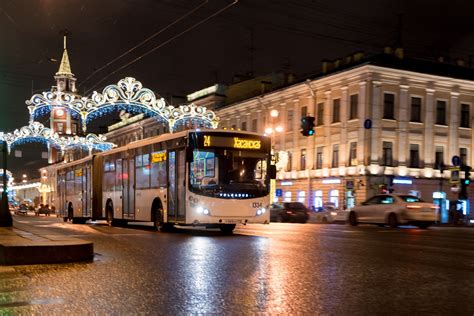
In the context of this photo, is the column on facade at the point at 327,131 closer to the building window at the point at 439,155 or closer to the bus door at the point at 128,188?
the building window at the point at 439,155

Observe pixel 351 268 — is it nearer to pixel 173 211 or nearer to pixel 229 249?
pixel 229 249

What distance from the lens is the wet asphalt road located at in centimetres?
663

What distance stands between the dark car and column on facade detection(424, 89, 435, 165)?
12327mm

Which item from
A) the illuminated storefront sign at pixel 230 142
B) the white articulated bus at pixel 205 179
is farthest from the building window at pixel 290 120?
the illuminated storefront sign at pixel 230 142

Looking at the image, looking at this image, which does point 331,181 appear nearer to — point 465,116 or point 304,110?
point 304,110

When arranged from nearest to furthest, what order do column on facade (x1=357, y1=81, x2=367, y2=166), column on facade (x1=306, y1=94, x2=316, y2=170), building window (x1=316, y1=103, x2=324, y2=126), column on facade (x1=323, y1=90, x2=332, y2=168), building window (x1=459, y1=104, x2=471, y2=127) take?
column on facade (x1=357, y1=81, x2=367, y2=166)
column on facade (x1=323, y1=90, x2=332, y2=168)
building window (x1=459, y1=104, x2=471, y2=127)
building window (x1=316, y1=103, x2=324, y2=126)
column on facade (x1=306, y1=94, x2=316, y2=170)

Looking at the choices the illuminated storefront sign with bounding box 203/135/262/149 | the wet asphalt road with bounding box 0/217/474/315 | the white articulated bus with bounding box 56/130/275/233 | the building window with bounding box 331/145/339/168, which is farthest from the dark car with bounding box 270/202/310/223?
the wet asphalt road with bounding box 0/217/474/315

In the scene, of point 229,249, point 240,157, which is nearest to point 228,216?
point 240,157

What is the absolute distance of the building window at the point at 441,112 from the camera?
45375mm

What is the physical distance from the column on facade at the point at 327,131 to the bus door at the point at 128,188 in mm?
25376

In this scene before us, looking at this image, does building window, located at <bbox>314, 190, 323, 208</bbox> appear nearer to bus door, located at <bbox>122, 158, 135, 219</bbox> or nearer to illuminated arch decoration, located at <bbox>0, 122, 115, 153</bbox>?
illuminated arch decoration, located at <bbox>0, 122, 115, 153</bbox>

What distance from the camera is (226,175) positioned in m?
17.5

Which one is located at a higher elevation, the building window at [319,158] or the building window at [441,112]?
the building window at [441,112]

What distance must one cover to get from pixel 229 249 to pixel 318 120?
3566 centimetres
